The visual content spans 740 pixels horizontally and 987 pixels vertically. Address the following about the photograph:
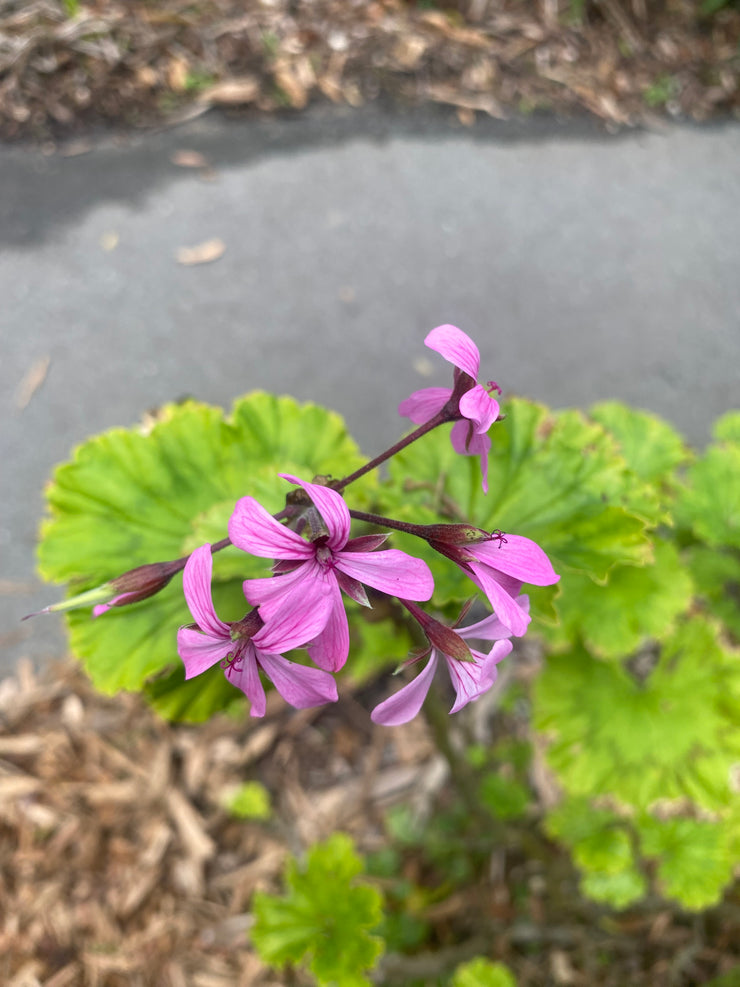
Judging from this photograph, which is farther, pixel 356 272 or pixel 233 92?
pixel 233 92

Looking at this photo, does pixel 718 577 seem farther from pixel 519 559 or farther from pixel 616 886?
pixel 519 559

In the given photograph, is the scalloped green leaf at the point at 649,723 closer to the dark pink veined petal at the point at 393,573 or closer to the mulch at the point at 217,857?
the mulch at the point at 217,857

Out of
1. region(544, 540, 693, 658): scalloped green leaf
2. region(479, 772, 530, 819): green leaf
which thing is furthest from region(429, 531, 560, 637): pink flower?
region(479, 772, 530, 819): green leaf

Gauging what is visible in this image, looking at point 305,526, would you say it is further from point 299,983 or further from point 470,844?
point 299,983

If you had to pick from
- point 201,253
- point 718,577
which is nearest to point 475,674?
point 718,577

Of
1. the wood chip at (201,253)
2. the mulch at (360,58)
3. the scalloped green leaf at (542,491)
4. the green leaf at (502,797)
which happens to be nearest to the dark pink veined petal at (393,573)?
the scalloped green leaf at (542,491)

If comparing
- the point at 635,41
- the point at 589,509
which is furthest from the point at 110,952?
the point at 635,41

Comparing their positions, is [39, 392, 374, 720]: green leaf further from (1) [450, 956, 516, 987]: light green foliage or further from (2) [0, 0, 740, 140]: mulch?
(2) [0, 0, 740, 140]: mulch
